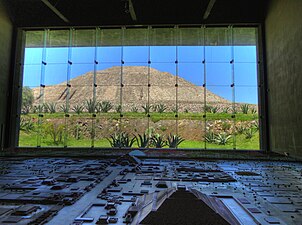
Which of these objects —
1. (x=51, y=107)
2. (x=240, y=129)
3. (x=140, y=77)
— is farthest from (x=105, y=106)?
(x=240, y=129)

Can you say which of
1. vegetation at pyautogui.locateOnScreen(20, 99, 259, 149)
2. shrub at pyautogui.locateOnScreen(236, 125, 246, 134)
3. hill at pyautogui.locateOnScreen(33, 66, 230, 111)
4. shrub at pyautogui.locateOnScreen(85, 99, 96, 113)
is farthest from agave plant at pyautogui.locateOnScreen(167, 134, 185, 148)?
shrub at pyautogui.locateOnScreen(85, 99, 96, 113)

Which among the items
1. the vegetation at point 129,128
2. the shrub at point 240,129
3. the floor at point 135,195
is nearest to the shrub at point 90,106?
the vegetation at point 129,128

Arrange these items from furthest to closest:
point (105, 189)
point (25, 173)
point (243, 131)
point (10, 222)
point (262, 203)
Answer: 1. point (243, 131)
2. point (25, 173)
3. point (105, 189)
4. point (262, 203)
5. point (10, 222)

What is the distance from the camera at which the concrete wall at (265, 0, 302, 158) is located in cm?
705

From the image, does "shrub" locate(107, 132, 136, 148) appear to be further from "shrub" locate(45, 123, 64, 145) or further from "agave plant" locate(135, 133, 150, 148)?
"shrub" locate(45, 123, 64, 145)

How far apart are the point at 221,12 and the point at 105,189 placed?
8.57 metres

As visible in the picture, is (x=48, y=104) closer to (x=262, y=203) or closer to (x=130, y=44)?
(x=130, y=44)

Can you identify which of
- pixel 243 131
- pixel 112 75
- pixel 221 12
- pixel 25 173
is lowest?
pixel 25 173

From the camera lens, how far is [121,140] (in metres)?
9.92

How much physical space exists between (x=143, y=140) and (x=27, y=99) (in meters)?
5.04

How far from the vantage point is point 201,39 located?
10.2m

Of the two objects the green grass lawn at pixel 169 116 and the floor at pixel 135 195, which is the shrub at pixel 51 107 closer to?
the green grass lawn at pixel 169 116

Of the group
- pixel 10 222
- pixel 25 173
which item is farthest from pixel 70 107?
pixel 10 222

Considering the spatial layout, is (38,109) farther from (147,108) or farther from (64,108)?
(147,108)
